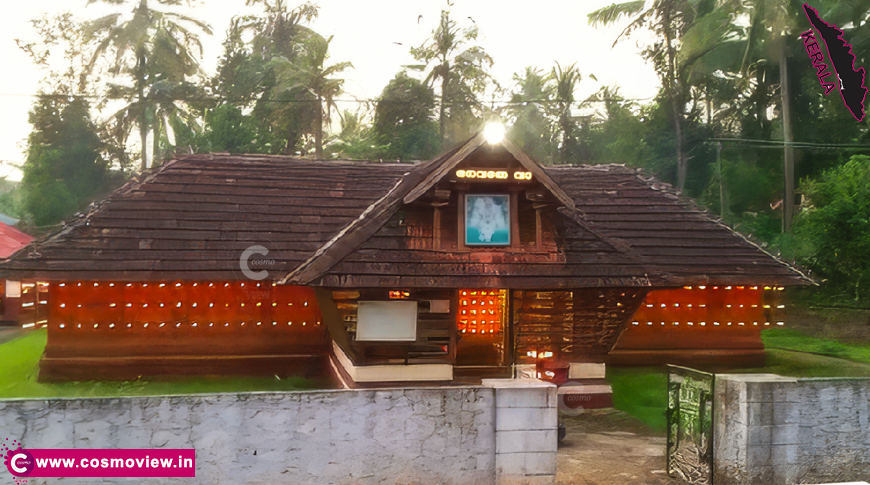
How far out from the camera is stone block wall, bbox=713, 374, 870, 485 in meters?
6.88

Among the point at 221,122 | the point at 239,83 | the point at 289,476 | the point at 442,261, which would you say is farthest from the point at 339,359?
the point at 239,83

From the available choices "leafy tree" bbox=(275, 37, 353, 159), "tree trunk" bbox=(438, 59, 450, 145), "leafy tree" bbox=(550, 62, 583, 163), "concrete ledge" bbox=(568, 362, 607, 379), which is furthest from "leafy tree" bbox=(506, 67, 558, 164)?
"concrete ledge" bbox=(568, 362, 607, 379)

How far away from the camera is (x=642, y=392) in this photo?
39.7 feet

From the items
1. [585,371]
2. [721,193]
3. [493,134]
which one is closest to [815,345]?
[585,371]

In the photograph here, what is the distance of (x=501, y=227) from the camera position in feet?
33.0

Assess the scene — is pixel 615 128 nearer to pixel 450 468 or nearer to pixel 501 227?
pixel 501 227

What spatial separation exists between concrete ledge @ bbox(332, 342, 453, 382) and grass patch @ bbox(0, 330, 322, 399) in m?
2.55

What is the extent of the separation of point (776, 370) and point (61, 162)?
3416 cm

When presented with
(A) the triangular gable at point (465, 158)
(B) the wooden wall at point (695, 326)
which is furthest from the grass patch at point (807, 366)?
(A) the triangular gable at point (465, 158)

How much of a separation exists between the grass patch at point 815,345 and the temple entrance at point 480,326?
887 centimetres

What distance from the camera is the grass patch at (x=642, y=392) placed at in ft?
35.4

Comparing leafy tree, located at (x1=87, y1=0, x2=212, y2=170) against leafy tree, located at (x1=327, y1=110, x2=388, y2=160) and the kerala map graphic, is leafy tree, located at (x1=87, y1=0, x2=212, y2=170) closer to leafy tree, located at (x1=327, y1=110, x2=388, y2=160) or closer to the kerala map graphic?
leafy tree, located at (x1=327, y1=110, x2=388, y2=160)

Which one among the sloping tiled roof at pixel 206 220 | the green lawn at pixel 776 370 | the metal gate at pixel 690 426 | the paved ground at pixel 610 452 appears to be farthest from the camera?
the sloping tiled roof at pixel 206 220

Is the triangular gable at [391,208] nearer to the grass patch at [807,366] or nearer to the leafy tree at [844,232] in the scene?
the grass patch at [807,366]
